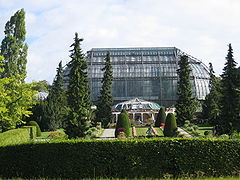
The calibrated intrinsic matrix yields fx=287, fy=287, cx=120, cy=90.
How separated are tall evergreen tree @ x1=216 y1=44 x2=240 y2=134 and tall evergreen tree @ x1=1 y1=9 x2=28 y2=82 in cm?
2338

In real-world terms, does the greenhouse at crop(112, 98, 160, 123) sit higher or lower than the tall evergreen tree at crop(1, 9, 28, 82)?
lower

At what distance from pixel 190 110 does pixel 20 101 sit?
98.5ft

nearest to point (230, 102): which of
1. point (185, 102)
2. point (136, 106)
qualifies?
point (185, 102)

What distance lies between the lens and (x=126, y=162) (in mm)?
12945

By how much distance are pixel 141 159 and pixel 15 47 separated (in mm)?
27194

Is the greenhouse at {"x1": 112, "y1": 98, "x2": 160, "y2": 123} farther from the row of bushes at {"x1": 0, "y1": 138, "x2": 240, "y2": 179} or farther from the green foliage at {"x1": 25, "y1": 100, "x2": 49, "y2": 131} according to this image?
the row of bushes at {"x1": 0, "y1": 138, "x2": 240, "y2": 179}

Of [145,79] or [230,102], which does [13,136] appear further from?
[145,79]

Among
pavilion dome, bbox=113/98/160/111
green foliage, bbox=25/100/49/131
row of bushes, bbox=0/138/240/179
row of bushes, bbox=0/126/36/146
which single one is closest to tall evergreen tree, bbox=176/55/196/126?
pavilion dome, bbox=113/98/160/111

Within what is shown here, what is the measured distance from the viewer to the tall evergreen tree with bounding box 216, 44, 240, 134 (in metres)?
31.3

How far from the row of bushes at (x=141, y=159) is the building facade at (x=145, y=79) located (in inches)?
2370

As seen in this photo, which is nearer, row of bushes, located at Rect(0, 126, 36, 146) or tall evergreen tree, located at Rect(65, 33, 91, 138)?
row of bushes, located at Rect(0, 126, 36, 146)

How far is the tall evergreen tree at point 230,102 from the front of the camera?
3127 centimetres

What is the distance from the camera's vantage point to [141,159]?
13.0m

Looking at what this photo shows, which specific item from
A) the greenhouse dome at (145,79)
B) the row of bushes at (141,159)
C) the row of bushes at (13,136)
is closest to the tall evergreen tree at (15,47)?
the row of bushes at (13,136)
